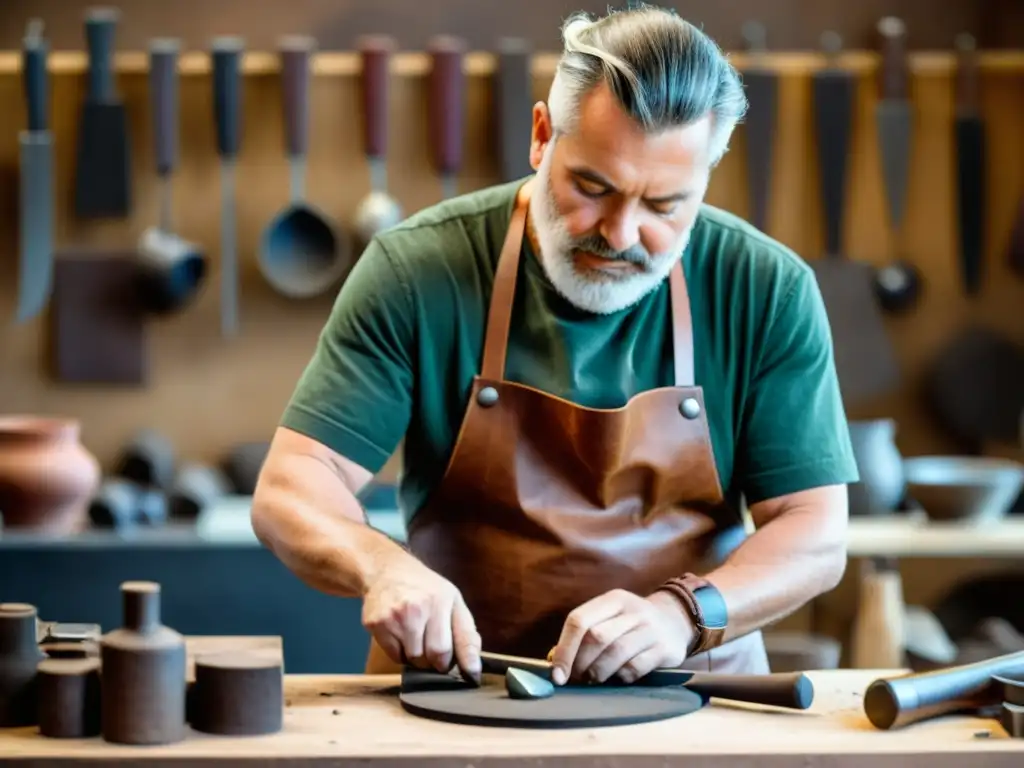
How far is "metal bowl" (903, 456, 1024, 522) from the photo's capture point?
13.0 feet

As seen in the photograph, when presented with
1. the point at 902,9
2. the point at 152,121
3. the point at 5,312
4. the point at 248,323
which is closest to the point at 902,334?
the point at 902,9

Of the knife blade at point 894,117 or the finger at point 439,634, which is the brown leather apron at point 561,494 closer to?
the finger at point 439,634

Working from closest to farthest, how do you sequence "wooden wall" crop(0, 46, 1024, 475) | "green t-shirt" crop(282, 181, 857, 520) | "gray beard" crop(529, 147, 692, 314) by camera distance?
"gray beard" crop(529, 147, 692, 314) → "green t-shirt" crop(282, 181, 857, 520) → "wooden wall" crop(0, 46, 1024, 475)

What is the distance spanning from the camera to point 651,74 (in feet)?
7.20

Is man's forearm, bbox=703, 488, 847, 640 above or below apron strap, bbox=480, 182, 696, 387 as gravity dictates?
below

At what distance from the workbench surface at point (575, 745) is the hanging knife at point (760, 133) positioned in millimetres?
2527

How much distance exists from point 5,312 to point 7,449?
0.65m

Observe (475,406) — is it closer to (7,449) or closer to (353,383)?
(353,383)

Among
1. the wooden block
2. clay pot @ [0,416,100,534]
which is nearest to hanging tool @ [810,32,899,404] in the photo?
the wooden block

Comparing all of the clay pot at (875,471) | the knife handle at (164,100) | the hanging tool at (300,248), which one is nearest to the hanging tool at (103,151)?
the knife handle at (164,100)

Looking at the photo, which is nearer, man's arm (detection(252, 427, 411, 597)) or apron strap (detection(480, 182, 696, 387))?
man's arm (detection(252, 427, 411, 597))

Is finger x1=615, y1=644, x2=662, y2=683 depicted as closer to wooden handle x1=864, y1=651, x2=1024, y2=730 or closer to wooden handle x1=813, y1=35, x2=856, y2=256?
wooden handle x1=864, y1=651, x2=1024, y2=730

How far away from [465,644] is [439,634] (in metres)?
0.03

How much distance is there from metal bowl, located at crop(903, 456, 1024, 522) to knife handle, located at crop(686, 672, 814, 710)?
80.0 inches
